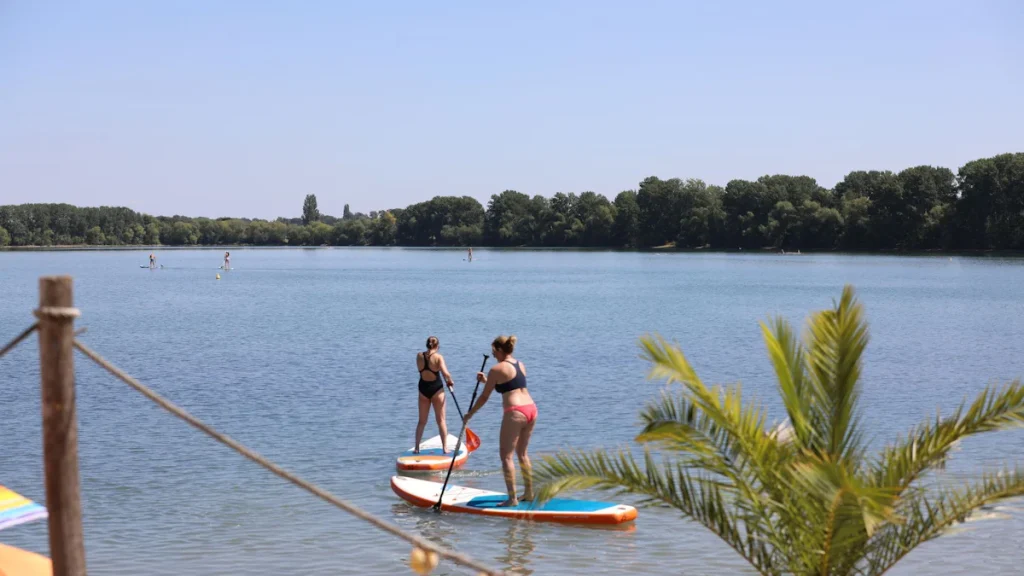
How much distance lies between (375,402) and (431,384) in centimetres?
782

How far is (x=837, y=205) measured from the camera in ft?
462

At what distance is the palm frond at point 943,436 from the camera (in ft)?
25.0

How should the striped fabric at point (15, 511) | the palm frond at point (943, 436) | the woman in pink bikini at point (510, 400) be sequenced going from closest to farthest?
the palm frond at point (943, 436) < the striped fabric at point (15, 511) < the woman in pink bikini at point (510, 400)

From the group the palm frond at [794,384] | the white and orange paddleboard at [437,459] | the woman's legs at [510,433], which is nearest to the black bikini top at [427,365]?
the white and orange paddleboard at [437,459]

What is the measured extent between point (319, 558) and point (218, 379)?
17438 mm

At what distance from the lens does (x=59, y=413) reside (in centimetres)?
614

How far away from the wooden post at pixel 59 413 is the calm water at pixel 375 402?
555 centimetres

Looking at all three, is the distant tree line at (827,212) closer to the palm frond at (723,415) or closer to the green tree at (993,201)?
the green tree at (993,201)

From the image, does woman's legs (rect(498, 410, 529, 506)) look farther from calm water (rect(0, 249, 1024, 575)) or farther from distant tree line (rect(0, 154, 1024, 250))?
distant tree line (rect(0, 154, 1024, 250))

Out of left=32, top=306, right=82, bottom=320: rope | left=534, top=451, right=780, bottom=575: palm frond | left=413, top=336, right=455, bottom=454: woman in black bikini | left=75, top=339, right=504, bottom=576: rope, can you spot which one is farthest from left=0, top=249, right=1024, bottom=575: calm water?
left=32, top=306, right=82, bottom=320: rope

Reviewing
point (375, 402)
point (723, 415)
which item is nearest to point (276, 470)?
point (723, 415)

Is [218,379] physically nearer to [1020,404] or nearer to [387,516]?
[387,516]

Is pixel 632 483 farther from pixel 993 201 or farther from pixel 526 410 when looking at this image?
pixel 993 201

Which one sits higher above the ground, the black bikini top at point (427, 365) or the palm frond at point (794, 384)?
the palm frond at point (794, 384)
